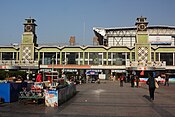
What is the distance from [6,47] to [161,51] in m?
42.8

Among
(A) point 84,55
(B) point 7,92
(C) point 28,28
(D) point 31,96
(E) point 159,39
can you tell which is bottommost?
(D) point 31,96

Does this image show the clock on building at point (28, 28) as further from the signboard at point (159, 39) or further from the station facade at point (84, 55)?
the signboard at point (159, 39)

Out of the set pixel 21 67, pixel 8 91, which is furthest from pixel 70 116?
pixel 21 67

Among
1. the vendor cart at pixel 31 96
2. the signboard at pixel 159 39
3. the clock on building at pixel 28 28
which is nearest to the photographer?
the vendor cart at pixel 31 96

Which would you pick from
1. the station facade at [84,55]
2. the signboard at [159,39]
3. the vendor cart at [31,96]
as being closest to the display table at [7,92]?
the vendor cart at [31,96]

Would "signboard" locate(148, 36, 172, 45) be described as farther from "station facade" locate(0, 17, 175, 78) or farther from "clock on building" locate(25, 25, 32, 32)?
"clock on building" locate(25, 25, 32, 32)

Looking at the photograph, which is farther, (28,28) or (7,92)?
(28,28)

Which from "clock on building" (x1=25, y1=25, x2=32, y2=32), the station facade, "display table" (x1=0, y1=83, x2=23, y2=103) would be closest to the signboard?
the station facade

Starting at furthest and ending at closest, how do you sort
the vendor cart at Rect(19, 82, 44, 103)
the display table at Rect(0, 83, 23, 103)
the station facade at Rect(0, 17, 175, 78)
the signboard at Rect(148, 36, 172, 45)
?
the signboard at Rect(148, 36, 172, 45), the station facade at Rect(0, 17, 175, 78), the display table at Rect(0, 83, 23, 103), the vendor cart at Rect(19, 82, 44, 103)

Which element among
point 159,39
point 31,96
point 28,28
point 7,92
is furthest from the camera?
point 159,39

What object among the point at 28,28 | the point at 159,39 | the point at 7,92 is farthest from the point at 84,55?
the point at 7,92

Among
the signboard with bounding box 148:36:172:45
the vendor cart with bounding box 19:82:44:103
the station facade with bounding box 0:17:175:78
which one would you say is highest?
the signboard with bounding box 148:36:172:45

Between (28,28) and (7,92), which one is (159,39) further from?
(7,92)

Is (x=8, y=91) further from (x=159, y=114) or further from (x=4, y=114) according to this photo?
(x=159, y=114)
